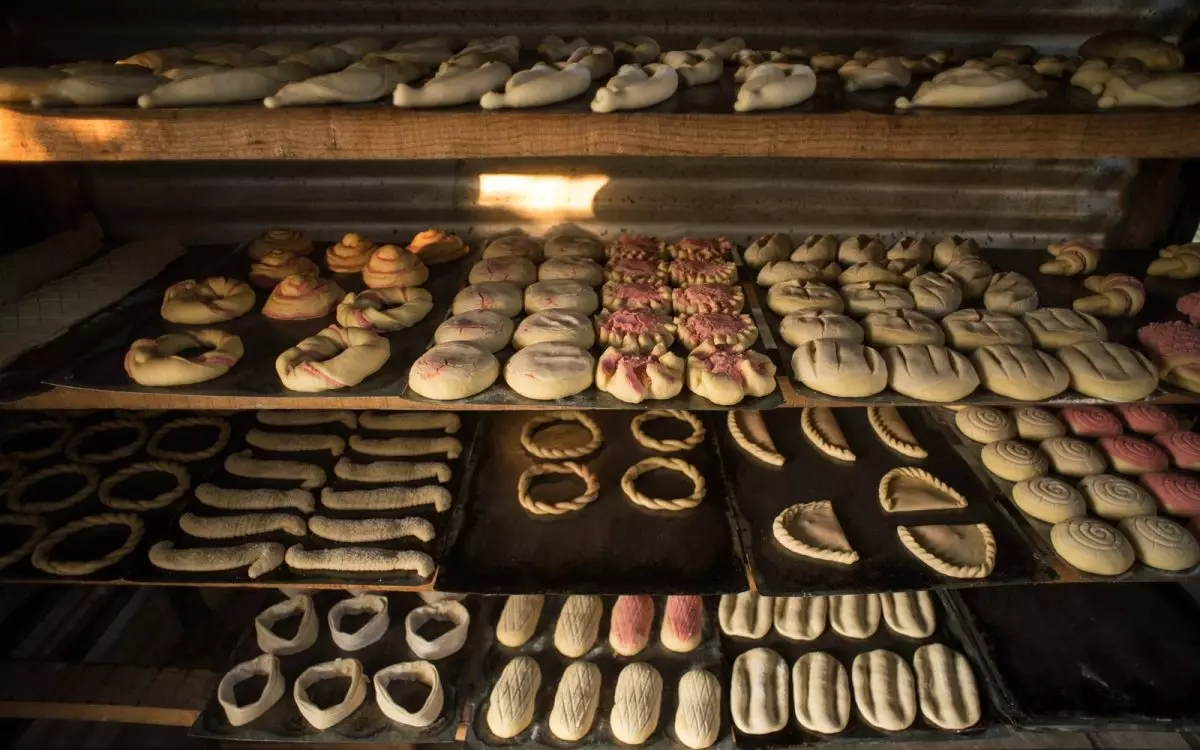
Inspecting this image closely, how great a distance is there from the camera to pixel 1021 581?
2236 mm

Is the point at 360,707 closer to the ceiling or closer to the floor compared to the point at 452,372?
closer to the floor

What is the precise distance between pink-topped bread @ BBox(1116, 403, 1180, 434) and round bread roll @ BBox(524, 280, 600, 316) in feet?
7.45

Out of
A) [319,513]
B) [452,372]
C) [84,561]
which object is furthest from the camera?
[319,513]

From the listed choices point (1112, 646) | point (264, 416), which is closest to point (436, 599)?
point (264, 416)

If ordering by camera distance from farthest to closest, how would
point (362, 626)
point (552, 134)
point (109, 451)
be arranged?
point (109, 451), point (362, 626), point (552, 134)

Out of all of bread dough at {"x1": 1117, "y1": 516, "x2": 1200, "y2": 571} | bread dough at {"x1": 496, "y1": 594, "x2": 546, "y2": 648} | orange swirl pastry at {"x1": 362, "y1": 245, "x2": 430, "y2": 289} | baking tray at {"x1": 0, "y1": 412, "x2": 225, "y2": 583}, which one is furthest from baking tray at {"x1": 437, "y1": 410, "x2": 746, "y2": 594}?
bread dough at {"x1": 1117, "y1": 516, "x2": 1200, "y2": 571}

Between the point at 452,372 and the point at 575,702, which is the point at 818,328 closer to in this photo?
the point at 452,372

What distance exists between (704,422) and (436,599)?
1.33 m

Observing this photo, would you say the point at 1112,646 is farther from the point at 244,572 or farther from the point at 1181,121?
the point at 244,572

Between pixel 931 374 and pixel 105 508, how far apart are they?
116 inches

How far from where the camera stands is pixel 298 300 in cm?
247

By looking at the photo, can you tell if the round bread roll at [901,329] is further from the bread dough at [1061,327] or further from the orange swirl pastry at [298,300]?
the orange swirl pastry at [298,300]

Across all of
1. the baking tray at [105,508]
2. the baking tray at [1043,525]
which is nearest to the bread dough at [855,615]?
the baking tray at [1043,525]

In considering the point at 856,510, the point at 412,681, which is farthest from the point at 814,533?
the point at 412,681
